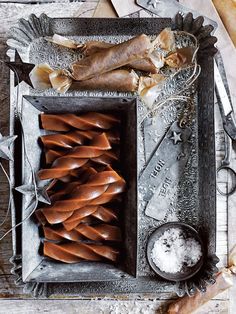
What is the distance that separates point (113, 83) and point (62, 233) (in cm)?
35

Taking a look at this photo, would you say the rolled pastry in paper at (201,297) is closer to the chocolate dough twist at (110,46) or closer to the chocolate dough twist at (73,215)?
the chocolate dough twist at (73,215)

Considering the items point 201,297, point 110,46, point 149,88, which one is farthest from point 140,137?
point 201,297

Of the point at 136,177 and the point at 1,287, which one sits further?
the point at 1,287

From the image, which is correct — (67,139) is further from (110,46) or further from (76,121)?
(110,46)

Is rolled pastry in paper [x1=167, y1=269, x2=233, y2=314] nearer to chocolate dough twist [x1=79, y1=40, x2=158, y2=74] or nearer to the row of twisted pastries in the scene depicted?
the row of twisted pastries

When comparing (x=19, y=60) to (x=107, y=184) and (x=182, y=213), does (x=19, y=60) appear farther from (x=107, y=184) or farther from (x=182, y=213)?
(x=182, y=213)

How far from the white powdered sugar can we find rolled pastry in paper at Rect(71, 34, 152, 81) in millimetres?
391

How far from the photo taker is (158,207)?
58.2 inches

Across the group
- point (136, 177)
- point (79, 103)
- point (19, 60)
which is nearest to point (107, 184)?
point (136, 177)

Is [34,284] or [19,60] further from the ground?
[19,60]

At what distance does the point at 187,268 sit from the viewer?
1.45 metres

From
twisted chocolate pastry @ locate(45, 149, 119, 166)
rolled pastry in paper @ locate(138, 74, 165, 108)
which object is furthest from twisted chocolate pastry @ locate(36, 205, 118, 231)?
rolled pastry in paper @ locate(138, 74, 165, 108)

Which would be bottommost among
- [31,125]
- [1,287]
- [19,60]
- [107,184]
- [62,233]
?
[1,287]

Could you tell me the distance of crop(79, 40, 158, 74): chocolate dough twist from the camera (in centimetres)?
144
